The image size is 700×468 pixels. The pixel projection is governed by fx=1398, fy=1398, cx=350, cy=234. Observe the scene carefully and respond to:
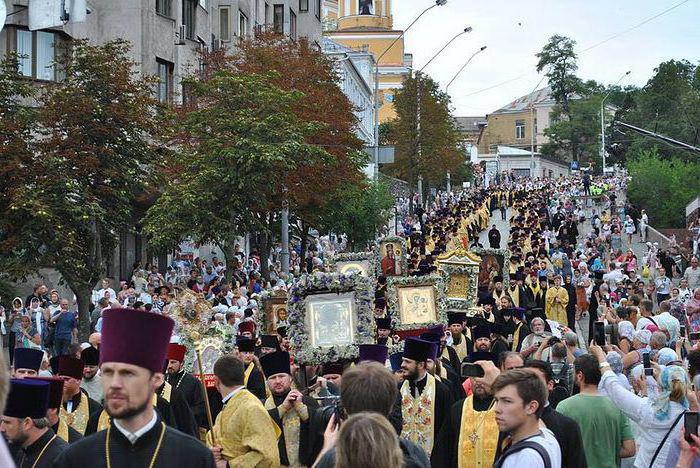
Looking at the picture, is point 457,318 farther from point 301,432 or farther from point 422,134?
point 422,134

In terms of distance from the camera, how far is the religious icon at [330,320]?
14508 mm

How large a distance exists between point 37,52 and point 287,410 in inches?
1116

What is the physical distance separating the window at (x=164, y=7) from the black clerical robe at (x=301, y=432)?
34716 mm

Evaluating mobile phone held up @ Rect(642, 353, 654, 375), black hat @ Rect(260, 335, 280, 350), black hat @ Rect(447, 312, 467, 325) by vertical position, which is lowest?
mobile phone held up @ Rect(642, 353, 654, 375)

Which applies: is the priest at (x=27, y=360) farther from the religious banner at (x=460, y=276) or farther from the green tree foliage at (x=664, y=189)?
the green tree foliage at (x=664, y=189)

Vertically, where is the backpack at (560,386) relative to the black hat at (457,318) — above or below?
below

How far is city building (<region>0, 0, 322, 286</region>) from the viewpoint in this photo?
3641 cm

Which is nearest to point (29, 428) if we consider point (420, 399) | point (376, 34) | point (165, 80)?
point (420, 399)

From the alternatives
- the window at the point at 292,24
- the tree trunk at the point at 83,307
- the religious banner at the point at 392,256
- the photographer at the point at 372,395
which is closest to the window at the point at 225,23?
the window at the point at 292,24

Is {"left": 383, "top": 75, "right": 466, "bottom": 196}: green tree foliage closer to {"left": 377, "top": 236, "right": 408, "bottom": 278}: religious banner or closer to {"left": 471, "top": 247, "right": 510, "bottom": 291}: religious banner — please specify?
{"left": 377, "top": 236, "right": 408, "bottom": 278}: religious banner

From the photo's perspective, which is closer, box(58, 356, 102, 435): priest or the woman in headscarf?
the woman in headscarf

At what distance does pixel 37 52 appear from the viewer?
36.8m

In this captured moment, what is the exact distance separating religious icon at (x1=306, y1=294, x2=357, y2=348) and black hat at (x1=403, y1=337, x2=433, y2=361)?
3.21 m

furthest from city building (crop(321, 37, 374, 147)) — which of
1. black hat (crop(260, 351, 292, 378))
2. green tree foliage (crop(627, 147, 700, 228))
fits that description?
black hat (crop(260, 351, 292, 378))
